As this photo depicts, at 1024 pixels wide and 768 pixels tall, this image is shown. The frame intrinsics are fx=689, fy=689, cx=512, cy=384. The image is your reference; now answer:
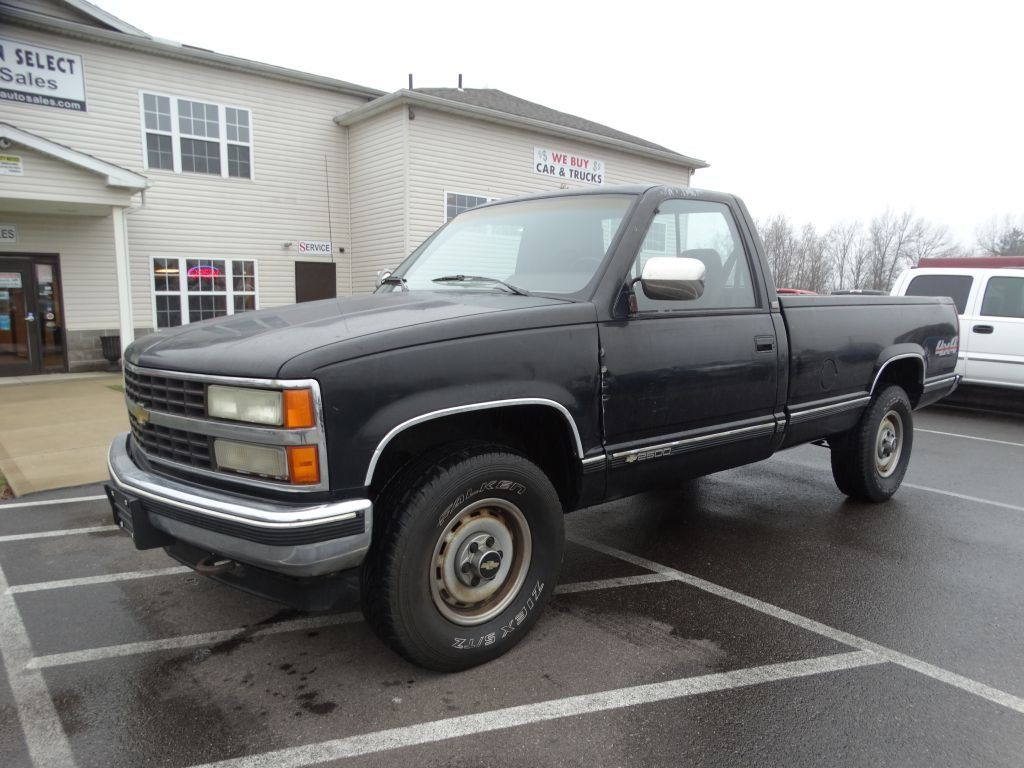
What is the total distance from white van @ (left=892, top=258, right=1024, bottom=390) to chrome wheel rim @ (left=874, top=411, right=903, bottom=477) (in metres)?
5.03

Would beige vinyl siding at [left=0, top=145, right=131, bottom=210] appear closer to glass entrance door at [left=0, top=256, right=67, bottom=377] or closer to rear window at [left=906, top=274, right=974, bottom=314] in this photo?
glass entrance door at [left=0, top=256, right=67, bottom=377]

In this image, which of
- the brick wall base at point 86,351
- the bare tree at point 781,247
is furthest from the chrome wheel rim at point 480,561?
the bare tree at point 781,247

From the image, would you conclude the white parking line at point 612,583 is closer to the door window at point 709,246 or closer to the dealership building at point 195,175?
the door window at point 709,246

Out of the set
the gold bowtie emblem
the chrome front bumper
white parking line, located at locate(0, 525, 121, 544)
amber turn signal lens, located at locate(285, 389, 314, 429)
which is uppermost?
amber turn signal lens, located at locate(285, 389, 314, 429)

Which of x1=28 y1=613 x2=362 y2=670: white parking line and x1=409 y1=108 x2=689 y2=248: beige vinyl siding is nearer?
x1=28 y1=613 x2=362 y2=670: white parking line

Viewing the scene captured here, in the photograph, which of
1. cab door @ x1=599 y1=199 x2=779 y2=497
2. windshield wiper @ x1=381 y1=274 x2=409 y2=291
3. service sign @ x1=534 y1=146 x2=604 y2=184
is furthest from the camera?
service sign @ x1=534 y1=146 x2=604 y2=184

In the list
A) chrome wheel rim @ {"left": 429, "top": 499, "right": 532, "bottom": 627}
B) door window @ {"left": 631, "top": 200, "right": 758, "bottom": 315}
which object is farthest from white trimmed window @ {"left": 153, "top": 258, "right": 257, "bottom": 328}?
chrome wheel rim @ {"left": 429, "top": 499, "right": 532, "bottom": 627}

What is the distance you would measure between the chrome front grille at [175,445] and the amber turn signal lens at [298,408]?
0.48 meters

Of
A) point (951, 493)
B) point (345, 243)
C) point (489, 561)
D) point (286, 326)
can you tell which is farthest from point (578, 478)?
point (345, 243)

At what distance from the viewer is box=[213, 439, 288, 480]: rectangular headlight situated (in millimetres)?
2408

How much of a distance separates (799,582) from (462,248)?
273cm

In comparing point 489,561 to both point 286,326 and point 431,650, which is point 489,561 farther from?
point 286,326

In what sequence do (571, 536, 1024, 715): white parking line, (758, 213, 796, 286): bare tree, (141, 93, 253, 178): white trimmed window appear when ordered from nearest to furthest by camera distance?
(571, 536, 1024, 715): white parking line → (141, 93, 253, 178): white trimmed window → (758, 213, 796, 286): bare tree

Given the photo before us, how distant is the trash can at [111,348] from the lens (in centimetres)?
1379
